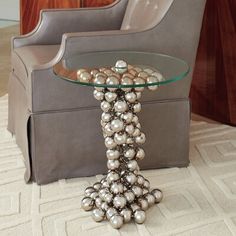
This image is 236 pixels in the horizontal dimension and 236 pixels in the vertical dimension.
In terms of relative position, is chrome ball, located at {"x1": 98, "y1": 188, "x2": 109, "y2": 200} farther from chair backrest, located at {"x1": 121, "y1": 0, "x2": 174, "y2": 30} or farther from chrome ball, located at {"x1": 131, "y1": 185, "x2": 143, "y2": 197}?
chair backrest, located at {"x1": 121, "y1": 0, "x2": 174, "y2": 30}

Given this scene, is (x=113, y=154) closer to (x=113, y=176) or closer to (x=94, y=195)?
(x=113, y=176)

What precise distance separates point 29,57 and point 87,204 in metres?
0.78

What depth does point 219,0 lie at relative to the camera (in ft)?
8.46

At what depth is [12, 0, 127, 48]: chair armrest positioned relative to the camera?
2416 mm

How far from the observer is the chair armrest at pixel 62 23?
2.42 meters

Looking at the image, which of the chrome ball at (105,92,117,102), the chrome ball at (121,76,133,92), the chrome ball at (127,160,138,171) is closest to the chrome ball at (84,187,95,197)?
the chrome ball at (127,160,138,171)

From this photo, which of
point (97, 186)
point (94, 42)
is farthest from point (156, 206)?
point (94, 42)

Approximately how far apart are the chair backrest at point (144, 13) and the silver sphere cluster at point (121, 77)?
374 millimetres

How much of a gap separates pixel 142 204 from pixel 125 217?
100 millimetres

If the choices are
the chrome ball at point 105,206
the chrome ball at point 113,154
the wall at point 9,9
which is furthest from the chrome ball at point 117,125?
the wall at point 9,9

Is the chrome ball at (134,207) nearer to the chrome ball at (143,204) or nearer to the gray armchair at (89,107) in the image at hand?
the chrome ball at (143,204)

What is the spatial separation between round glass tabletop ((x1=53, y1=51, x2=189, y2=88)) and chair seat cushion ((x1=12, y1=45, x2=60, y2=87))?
0.87ft

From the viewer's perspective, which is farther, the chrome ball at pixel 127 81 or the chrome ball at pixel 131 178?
the chrome ball at pixel 131 178

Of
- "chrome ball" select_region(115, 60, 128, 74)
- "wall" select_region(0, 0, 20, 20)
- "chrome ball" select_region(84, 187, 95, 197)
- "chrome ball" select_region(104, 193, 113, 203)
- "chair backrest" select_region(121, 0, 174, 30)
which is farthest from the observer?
"wall" select_region(0, 0, 20, 20)
